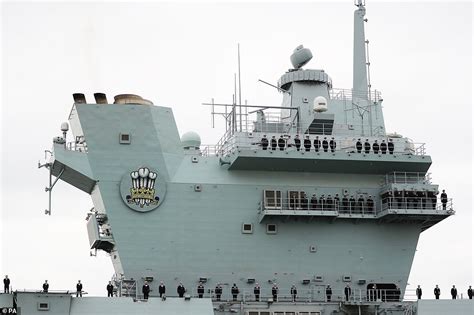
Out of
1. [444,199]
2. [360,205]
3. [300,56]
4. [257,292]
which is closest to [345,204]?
[360,205]

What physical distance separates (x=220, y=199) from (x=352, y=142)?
23.8ft

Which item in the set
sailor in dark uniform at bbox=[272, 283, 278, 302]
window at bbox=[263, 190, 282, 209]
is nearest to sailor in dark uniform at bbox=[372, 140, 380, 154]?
window at bbox=[263, 190, 282, 209]

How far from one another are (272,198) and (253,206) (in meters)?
0.99

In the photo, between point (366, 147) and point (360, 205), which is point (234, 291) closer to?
point (360, 205)

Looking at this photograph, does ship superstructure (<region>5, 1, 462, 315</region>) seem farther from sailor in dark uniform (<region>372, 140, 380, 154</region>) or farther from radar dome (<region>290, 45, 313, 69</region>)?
radar dome (<region>290, 45, 313, 69</region>)

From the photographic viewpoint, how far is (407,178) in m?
42.1

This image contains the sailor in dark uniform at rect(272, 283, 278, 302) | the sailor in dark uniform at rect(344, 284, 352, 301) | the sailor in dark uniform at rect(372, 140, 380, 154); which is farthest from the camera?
the sailor in dark uniform at rect(372, 140, 380, 154)

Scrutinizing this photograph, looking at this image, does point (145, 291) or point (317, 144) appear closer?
point (145, 291)

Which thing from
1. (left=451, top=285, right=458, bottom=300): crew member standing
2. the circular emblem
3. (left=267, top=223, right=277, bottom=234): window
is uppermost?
the circular emblem

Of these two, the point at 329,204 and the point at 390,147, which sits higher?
the point at 390,147

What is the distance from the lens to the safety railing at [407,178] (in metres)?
41.9

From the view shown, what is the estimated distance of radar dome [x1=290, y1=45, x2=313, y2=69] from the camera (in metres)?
45.3

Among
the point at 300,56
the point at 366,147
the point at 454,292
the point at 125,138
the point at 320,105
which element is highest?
the point at 300,56

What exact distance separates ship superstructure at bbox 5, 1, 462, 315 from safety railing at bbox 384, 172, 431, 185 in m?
0.06
